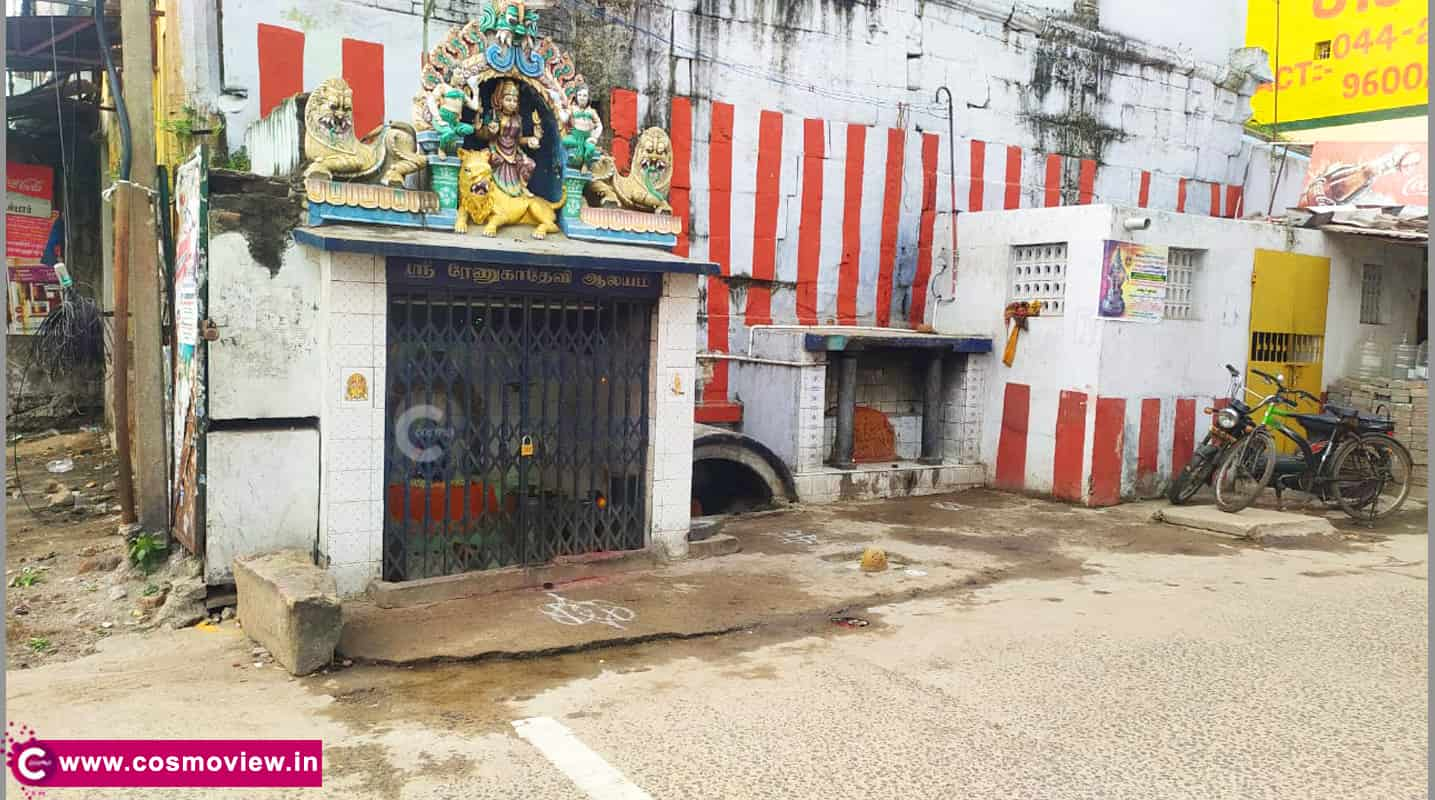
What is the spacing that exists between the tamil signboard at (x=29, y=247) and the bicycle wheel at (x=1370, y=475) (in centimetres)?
1676

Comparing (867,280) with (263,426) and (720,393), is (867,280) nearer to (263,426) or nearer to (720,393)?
(720,393)

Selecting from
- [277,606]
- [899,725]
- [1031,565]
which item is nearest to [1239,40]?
[1031,565]

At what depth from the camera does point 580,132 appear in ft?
25.2

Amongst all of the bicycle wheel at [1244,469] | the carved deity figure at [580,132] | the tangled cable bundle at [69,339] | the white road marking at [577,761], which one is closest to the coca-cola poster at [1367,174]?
the bicycle wheel at [1244,469]

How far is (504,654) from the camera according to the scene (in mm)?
6004

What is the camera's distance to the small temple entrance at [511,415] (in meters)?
7.10

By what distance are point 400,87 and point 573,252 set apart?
5.00 m

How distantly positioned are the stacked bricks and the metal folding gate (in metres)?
10.7

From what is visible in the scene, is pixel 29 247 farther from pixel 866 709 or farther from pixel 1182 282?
pixel 1182 282

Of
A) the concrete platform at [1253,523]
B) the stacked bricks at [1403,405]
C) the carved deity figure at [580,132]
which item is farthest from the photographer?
the stacked bricks at [1403,405]

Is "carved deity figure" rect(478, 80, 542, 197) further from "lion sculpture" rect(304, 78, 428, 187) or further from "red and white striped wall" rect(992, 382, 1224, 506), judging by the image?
"red and white striped wall" rect(992, 382, 1224, 506)

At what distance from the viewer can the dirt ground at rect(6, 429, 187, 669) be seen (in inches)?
263

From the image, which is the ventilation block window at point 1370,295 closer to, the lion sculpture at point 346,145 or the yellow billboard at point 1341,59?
the yellow billboard at point 1341,59

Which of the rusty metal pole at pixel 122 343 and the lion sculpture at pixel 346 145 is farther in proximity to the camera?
the rusty metal pole at pixel 122 343
